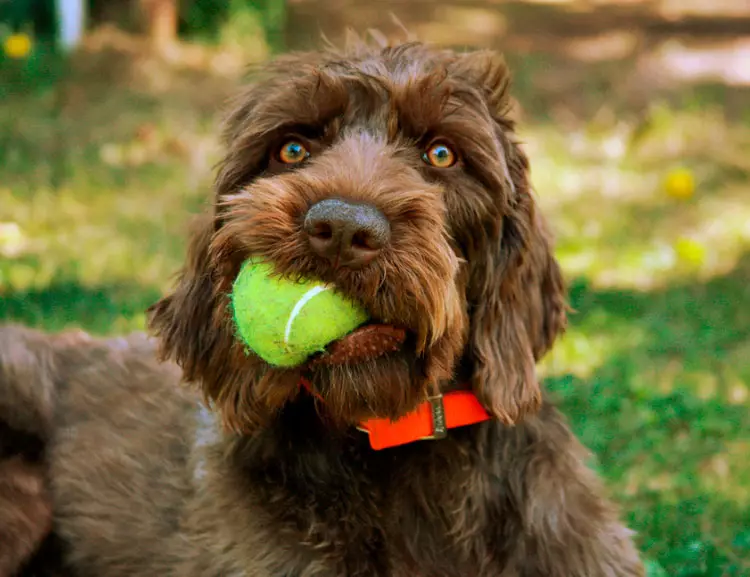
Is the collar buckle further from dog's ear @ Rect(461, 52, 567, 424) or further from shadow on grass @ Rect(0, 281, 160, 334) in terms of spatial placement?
shadow on grass @ Rect(0, 281, 160, 334)

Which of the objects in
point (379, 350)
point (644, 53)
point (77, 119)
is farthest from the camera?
point (644, 53)

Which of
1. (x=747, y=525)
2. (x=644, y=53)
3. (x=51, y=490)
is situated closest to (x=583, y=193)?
(x=644, y=53)

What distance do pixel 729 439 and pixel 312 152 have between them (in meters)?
2.85

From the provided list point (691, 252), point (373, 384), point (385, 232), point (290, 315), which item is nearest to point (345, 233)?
point (385, 232)

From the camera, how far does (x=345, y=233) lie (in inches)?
102

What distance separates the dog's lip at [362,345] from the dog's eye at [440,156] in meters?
0.59

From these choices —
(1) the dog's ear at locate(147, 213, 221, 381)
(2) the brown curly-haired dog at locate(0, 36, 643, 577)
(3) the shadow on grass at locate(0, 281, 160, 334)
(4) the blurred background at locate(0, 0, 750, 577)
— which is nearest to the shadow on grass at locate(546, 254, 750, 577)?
(4) the blurred background at locate(0, 0, 750, 577)

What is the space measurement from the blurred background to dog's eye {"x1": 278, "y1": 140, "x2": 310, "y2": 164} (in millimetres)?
798

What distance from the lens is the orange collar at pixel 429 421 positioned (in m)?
3.03

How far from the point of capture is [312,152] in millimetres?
3168

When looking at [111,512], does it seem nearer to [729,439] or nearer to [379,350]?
[379,350]

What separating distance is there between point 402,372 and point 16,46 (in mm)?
8450

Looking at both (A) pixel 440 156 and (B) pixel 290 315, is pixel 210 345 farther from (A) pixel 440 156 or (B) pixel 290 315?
(A) pixel 440 156

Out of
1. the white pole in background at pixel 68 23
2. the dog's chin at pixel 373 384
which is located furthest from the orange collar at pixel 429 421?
the white pole in background at pixel 68 23
